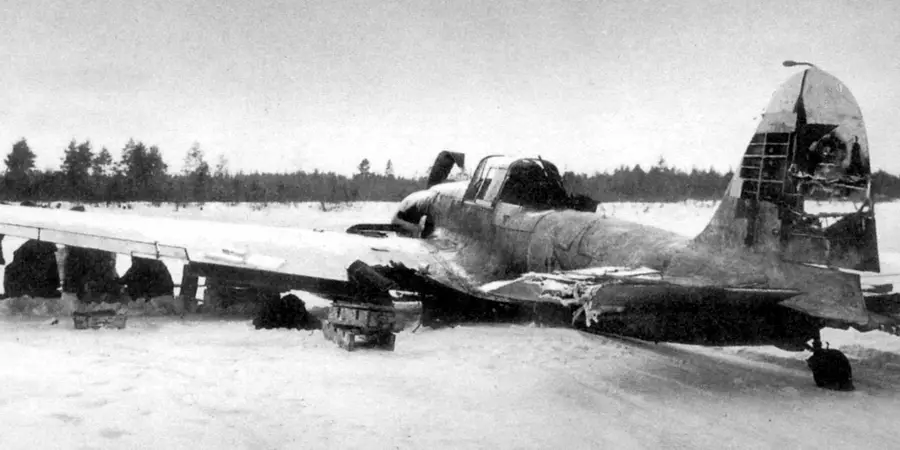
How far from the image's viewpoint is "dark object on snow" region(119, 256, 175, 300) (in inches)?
381

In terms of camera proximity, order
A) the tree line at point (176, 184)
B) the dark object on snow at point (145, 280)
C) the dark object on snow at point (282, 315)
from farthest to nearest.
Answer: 1. the tree line at point (176, 184)
2. the dark object on snow at point (145, 280)
3. the dark object on snow at point (282, 315)

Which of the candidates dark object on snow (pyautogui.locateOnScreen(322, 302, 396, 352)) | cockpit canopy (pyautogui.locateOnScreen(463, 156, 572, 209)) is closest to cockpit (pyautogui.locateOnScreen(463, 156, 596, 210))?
cockpit canopy (pyautogui.locateOnScreen(463, 156, 572, 209))

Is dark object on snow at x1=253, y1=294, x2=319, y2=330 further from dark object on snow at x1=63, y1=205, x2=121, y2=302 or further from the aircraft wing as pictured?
dark object on snow at x1=63, y1=205, x2=121, y2=302

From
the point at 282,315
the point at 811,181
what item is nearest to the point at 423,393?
the point at 811,181

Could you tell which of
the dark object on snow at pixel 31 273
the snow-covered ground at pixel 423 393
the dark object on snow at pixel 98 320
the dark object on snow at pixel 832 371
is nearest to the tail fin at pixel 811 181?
the dark object on snow at pixel 832 371

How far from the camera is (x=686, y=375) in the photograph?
5.74m

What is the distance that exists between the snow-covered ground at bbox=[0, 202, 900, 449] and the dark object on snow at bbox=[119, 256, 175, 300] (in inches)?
86.9

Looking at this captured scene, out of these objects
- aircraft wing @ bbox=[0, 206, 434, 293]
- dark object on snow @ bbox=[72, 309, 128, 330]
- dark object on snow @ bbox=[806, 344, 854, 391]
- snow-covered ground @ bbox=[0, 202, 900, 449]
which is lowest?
dark object on snow @ bbox=[72, 309, 128, 330]

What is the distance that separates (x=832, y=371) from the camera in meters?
5.22

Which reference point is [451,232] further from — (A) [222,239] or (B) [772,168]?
(B) [772,168]

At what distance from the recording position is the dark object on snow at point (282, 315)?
25.7 ft

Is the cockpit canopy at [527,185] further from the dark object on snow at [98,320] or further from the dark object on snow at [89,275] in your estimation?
the dark object on snow at [89,275]

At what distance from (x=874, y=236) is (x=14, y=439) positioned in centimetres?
590

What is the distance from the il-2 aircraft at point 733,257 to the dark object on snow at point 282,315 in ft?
0.73
